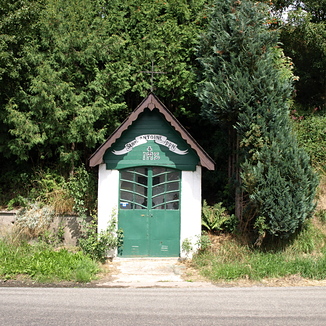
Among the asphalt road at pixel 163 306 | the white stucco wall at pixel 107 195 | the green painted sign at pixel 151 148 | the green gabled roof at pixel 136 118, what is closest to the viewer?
the asphalt road at pixel 163 306

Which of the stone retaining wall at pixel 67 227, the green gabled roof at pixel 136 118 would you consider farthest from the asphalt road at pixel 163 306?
the green gabled roof at pixel 136 118

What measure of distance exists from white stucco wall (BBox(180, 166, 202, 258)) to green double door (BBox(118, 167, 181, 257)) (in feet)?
0.54

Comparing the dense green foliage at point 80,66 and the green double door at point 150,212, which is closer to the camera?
the green double door at point 150,212

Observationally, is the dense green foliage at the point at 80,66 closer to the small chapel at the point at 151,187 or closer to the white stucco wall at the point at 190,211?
the small chapel at the point at 151,187

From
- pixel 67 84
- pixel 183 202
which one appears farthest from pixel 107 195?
pixel 67 84

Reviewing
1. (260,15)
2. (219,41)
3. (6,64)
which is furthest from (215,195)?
(6,64)

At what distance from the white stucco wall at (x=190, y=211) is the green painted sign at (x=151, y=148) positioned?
45 centimetres

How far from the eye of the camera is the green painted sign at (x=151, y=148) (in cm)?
1023

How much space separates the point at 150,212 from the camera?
10180 mm

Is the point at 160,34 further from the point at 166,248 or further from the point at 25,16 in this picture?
the point at 166,248

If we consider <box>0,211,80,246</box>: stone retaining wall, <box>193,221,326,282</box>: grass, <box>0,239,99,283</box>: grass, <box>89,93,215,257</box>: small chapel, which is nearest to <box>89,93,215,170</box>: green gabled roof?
<box>89,93,215,257</box>: small chapel

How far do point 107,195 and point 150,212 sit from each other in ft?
4.25

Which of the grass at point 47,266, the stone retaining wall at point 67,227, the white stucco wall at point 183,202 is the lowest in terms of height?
the grass at point 47,266

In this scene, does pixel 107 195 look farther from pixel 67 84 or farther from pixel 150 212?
pixel 67 84
